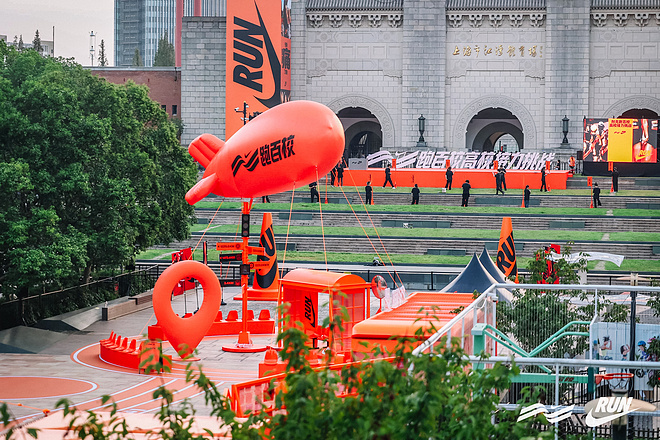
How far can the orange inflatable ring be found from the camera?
19656 millimetres

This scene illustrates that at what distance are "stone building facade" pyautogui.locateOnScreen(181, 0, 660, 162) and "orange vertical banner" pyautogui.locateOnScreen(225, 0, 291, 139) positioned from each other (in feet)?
11.3

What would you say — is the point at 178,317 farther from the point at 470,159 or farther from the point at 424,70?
the point at 424,70

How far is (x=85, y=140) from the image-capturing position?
87.2 feet

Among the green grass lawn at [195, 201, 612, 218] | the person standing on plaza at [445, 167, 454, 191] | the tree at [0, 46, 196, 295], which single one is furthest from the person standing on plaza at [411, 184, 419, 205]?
the tree at [0, 46, 196, 295]

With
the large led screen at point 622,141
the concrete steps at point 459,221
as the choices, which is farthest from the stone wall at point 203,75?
the large led screen at point 622,141

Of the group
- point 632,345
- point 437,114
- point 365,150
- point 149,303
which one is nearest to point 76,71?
point 149,303

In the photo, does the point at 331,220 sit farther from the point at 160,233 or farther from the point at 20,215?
the point at 20,215

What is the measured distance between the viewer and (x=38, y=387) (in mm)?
19328

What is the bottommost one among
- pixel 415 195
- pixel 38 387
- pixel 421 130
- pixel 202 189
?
pixel 38 387

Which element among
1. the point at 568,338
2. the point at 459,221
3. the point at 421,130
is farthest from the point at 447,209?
the point at 568,338

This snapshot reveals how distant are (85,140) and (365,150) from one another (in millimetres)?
49919

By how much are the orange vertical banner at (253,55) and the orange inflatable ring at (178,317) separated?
36.7 meters

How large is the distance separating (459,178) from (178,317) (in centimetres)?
3407

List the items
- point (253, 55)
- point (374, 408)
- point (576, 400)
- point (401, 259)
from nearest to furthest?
point (374, 408) < point (576, 400) < point (401, 259) < point (253, 55)
